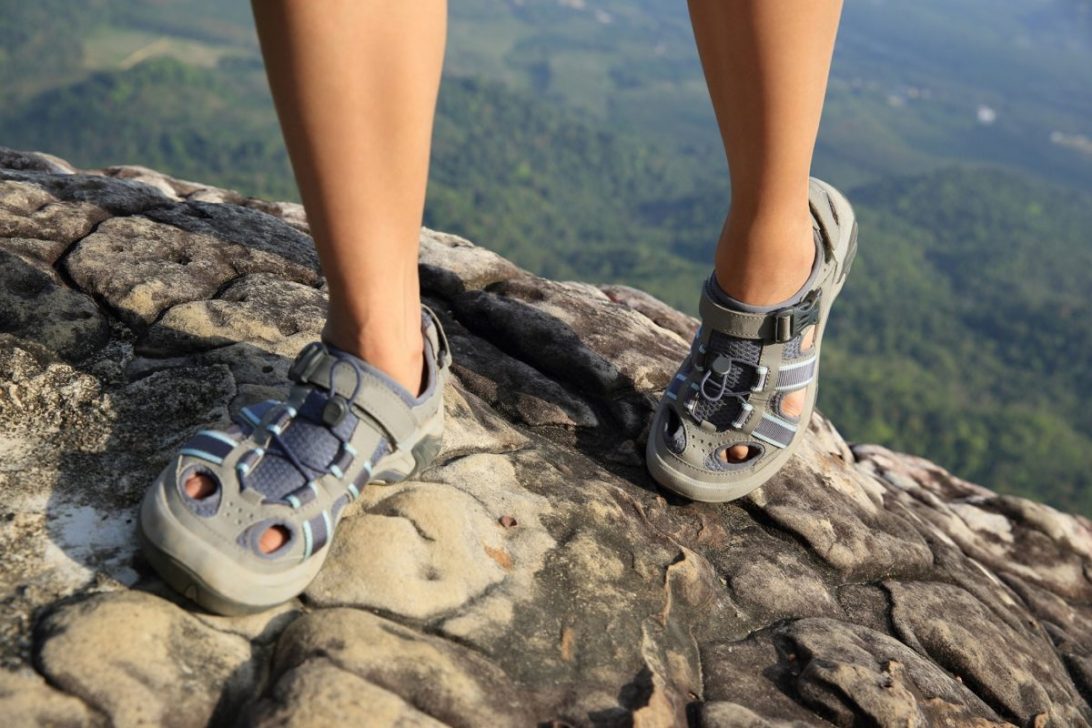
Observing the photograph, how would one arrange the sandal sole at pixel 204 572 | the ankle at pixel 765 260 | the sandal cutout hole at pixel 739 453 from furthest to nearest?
1. the sandal cutout hole at pixel 739 453
2. the ankle at pixel 765 260
3. the sandal sole at pixel 204 572

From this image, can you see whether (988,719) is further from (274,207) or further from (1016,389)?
(1016,389)

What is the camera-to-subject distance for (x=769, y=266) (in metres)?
3.08

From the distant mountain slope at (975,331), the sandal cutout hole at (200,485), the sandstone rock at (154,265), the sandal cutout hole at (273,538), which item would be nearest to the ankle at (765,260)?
the sandal cutout hole at (273,538)

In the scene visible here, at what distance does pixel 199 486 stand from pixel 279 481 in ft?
0.65

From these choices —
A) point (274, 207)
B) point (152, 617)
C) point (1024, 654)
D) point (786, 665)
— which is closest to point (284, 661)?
point (152, 617)

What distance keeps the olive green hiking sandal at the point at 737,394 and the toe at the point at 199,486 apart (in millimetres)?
1623

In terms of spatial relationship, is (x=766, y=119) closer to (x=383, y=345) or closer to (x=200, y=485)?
(x=383, y=345)

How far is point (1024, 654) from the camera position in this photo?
3625mm

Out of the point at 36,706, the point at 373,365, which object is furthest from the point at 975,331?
the point at 36,706

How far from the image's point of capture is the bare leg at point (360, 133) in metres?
2.10

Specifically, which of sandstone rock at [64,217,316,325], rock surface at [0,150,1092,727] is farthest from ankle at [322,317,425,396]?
sandstone rock at [64,217,316,325]

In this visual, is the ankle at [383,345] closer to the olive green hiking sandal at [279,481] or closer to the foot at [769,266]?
the olive green hiking sandal at [279,481]

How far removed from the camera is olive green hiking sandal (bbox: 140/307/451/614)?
2242mm

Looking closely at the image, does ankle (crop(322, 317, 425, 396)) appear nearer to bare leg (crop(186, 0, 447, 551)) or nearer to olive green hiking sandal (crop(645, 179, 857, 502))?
bare leg (crop(186, 0, 447, 551))
